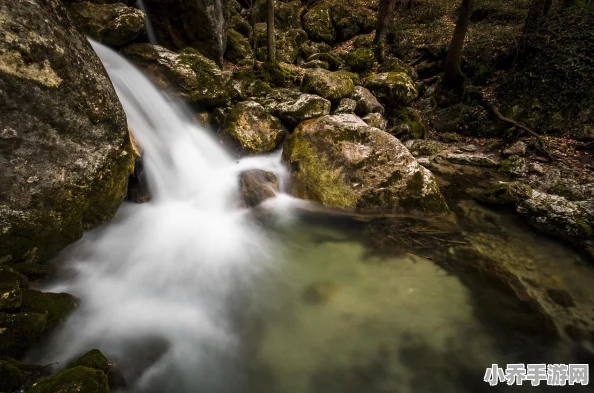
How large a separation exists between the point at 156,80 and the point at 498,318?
357 inches

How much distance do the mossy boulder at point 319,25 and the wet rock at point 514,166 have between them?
43.5 ft

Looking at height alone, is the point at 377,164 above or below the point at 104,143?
below

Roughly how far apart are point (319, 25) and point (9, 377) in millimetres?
19912

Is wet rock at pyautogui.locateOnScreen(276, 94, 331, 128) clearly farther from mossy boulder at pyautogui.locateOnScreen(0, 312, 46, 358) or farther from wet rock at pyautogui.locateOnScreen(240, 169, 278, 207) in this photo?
mossy boulder at pyautogui.locateOnScreen(0, 312, 46, 358)

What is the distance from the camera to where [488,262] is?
5051mm

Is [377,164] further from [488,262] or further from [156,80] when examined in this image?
[156,80]

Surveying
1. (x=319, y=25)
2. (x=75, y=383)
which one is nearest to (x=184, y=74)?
(x=75, y=383)

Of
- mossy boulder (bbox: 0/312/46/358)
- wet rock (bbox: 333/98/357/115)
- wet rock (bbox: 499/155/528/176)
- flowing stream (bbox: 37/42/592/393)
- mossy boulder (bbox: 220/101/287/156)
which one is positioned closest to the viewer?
mossy boulder (bbox: 0/312/46/358)

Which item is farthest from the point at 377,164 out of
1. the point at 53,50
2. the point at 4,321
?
the point at 4,321

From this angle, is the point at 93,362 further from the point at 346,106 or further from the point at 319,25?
the point at 319,25

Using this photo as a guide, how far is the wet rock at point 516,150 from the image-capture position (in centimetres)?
896

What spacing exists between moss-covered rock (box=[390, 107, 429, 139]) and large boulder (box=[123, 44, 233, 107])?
6159 mm

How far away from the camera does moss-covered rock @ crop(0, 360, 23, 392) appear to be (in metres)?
2.37

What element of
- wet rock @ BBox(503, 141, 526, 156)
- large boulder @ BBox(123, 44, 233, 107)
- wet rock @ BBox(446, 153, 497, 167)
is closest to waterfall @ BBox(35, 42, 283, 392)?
large boulder @ BBox(123, 44, 233, 107)
